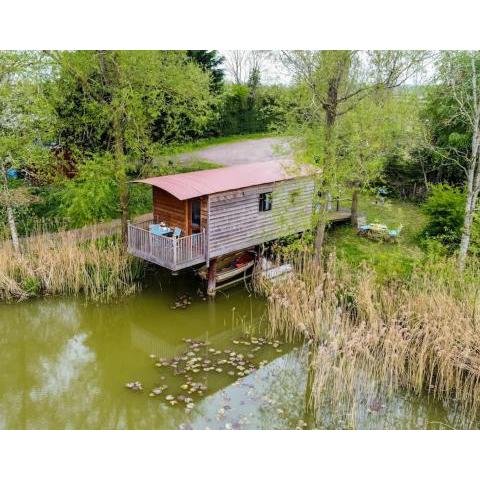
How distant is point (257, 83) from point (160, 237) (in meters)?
19.7

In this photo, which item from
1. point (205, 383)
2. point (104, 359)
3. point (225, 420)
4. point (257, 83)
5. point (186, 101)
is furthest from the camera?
point (257, 83)

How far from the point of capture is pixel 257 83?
30.2 meters

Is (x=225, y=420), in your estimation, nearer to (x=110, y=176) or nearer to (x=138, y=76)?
(x=110, y=176)

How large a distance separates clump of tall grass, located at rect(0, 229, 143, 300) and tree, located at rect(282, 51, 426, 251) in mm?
5909

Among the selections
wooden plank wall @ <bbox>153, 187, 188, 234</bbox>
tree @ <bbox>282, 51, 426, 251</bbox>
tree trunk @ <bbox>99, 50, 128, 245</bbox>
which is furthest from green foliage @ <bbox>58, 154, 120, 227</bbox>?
tree @ <bbox>282, 51, 426, 251</bbox>

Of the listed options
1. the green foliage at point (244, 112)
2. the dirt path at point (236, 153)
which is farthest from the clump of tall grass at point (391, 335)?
the green foliage at point (244, 112)

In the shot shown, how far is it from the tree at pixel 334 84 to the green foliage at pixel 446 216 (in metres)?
4.10

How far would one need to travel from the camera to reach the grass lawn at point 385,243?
519 inches

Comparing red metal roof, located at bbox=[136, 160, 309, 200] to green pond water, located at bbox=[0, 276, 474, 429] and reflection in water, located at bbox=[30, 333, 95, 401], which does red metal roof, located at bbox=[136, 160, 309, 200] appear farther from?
reflection in water, located at bbox=[30, 333, 95, 401]

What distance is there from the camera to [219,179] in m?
13.9

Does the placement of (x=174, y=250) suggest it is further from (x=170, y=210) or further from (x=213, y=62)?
(x=213, y=62)

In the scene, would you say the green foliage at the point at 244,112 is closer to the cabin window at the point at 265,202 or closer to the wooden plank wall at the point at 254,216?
the wooden plank wall at the point at 254,216

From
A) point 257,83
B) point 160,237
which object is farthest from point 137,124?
point 257,83

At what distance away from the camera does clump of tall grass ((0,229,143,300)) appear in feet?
44.6
